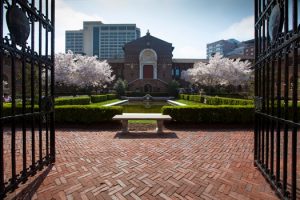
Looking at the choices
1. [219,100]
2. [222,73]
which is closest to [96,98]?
[219,100]

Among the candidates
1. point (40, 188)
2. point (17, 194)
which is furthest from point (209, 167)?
point (17, 194)

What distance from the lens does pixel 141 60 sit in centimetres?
5231

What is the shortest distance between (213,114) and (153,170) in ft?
19.1

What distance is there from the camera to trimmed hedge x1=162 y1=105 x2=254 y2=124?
9.29 m

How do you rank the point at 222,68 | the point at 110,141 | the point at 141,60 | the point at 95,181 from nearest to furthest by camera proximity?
the point at 95,181, the point at 110,141, the point at 222,68, the point at 141,60

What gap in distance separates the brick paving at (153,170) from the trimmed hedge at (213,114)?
244 cm

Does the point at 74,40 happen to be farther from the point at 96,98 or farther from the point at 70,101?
the point at 70,101

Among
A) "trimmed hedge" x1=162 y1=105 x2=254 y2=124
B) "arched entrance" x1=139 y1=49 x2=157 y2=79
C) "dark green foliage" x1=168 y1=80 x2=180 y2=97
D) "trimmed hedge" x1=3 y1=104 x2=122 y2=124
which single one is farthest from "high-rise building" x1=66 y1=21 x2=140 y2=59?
"trimmed hedge" x1=162 y1=105 x2=254 y2=124

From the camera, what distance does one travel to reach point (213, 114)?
9344 mm

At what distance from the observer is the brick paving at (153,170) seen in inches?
132

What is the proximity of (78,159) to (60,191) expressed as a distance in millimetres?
1540

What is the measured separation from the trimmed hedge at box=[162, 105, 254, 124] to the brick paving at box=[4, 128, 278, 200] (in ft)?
8.00

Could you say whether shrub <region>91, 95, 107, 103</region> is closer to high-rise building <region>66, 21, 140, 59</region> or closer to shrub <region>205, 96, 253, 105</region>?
shrub <region>205, 96, 253, 105</region>

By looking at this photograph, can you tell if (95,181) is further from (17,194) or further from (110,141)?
(110,141)
